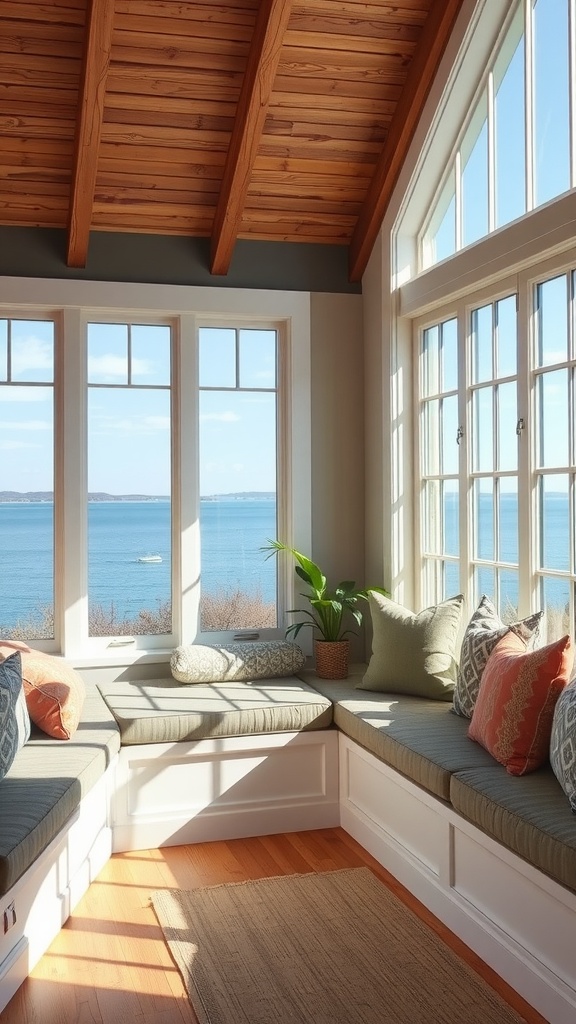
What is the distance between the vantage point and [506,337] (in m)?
3.78

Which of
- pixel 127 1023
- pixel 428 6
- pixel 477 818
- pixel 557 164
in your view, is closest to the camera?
pixel 127 1023

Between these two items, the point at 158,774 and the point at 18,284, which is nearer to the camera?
the point at 158,774

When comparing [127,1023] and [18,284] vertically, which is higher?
[18,284]

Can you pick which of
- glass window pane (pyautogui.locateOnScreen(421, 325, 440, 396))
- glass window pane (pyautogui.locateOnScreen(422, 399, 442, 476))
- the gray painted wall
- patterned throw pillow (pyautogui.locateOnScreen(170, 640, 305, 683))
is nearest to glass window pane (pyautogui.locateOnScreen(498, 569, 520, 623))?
glass window pane (pyautogui.locateOnScreen(422, 399, 442, 476))

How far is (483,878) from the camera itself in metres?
2.87

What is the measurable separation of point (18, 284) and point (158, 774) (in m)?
2.42

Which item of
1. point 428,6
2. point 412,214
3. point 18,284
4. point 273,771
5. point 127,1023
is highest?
point 428,6

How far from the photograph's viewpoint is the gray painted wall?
451cm

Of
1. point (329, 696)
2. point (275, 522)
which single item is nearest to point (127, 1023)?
point (329, 696)

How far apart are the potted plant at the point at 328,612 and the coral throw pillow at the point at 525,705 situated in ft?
4.75

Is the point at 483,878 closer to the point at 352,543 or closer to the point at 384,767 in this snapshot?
the point at 384,767

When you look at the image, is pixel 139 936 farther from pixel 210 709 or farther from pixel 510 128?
pixel 510 128

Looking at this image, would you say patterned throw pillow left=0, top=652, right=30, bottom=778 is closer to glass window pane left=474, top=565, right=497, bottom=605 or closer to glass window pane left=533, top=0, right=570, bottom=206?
glass window pane left=474, top=565, right=497, bottom=605

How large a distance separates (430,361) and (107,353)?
1.65 m
